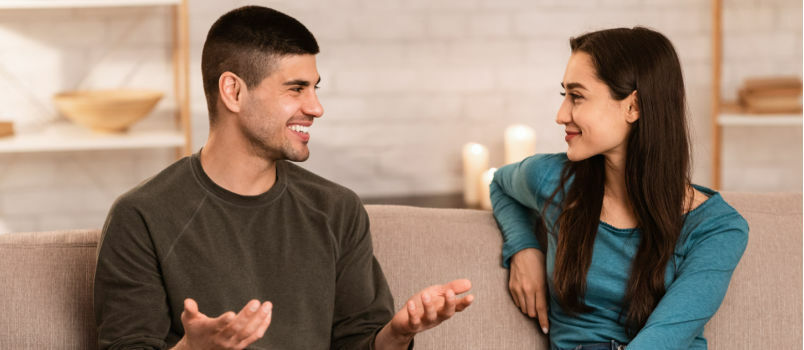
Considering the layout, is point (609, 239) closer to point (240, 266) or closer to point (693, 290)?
point (693, 290)

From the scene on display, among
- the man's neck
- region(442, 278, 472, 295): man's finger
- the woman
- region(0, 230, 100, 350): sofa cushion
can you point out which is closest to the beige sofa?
region(0, 230, 100, 350): sofa cushion

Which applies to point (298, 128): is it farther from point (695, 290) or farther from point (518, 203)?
point (695, 290)

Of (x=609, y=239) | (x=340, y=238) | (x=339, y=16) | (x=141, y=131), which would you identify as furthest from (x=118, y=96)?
(x=609, y=239)

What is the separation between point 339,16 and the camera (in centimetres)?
315

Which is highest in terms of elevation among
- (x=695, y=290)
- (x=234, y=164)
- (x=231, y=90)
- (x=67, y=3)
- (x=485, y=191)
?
(x=67, y=3)

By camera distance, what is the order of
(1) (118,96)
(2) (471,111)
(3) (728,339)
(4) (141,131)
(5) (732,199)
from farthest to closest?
1. (2) (471,111)
2. (4) (141,131)
3. (1) (118,96)
4. (5) (732,199)
5. (3) (728,339)

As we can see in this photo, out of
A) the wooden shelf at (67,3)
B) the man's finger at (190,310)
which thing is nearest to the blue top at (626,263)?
the man's finger at (190,310)

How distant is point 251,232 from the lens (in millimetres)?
1542

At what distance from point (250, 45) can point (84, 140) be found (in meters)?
1.45

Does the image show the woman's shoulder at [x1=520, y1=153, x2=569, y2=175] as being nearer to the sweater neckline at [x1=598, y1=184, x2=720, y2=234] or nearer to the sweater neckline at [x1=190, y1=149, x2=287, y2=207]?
the sweater neckline at [x1=598, y1=184, x2=720, y2=234]

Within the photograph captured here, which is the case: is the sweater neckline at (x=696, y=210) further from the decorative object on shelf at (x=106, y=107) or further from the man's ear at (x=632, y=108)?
the decorative object on shelf at (x=106, y=107)

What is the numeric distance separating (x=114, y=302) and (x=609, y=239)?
2.90ft

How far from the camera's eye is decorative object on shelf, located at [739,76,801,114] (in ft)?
9.97

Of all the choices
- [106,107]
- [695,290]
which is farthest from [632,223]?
[106,107]
